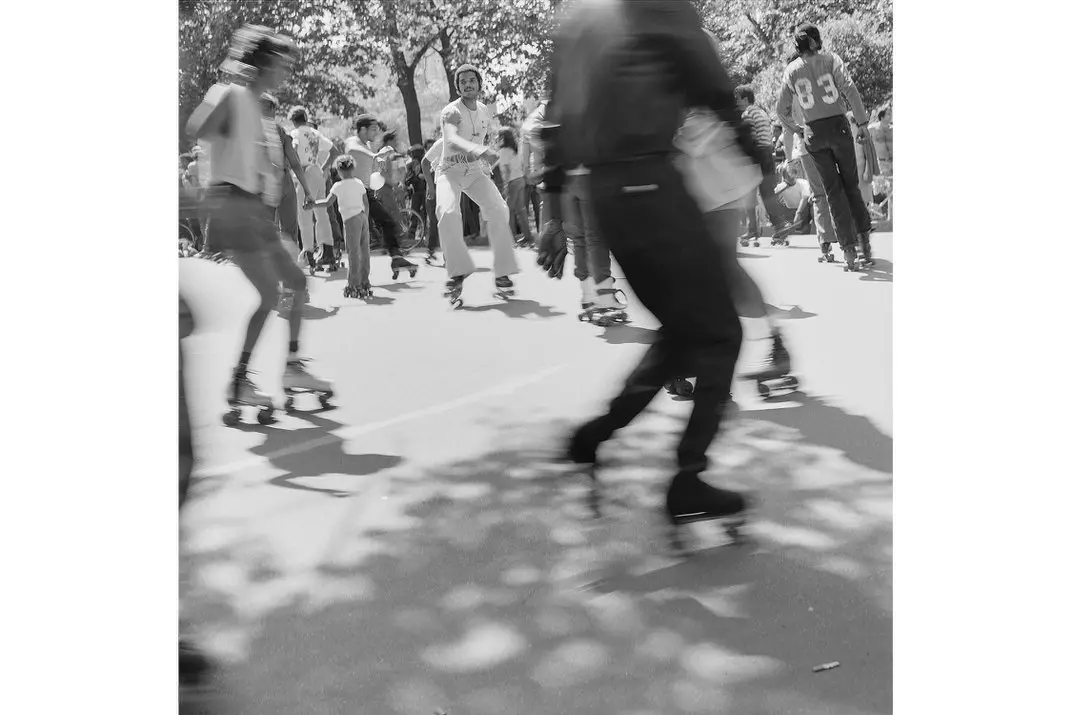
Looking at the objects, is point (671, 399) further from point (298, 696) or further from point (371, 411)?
point (298, 696)

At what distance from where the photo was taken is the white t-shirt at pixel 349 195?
610 cm

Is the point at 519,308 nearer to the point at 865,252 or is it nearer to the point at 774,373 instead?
the point at 865,252

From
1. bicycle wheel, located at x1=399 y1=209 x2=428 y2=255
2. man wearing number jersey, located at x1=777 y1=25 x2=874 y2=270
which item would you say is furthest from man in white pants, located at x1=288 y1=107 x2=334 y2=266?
man wearing number jersey, located at x1=777 y1=25 x2=874 y2=270

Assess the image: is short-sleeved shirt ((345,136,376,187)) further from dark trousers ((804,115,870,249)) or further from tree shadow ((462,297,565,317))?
dark trousers ((804,115,870,249))

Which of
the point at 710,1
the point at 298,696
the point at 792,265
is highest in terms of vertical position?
the point at 710,1

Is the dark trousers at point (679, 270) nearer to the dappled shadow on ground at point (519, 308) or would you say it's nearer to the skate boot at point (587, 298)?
the skate boot at point (587, 298)

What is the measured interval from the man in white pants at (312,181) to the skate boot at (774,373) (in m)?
2.35

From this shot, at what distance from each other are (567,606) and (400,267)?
15.4 ft

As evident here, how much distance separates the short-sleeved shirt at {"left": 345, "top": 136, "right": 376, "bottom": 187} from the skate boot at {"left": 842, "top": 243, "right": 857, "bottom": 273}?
340 cm

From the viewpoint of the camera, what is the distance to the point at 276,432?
4.78 metres

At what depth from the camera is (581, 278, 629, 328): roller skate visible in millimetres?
7012

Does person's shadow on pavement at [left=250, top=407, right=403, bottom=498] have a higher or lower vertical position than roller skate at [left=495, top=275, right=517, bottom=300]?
lower

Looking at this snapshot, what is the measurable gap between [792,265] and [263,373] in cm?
441

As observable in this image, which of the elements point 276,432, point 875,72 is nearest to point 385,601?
point 276,432
